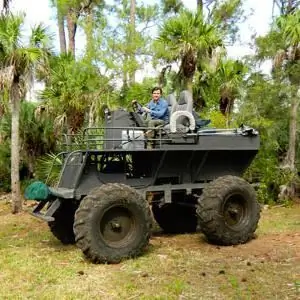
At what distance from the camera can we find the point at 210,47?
13859 millimetres

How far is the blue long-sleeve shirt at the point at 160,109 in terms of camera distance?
8.32m

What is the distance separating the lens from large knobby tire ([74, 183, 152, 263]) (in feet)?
21.2

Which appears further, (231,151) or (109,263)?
(231,151)

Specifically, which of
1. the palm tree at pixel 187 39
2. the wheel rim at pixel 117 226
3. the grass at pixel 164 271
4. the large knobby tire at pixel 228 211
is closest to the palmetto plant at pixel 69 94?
the palm tree at pixel 187 39

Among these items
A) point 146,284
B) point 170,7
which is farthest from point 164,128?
point 170,7

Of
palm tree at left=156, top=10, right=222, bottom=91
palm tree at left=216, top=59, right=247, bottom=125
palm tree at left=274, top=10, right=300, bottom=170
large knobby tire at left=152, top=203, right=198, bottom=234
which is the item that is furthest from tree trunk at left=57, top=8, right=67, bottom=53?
large knobby tire at left=152, top=203, right=198, bottom=234

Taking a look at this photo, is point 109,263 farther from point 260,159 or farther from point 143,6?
point 143,6

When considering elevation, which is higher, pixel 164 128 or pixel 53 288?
pixel 164 128

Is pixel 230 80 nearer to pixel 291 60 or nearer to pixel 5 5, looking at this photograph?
pixel 291 60

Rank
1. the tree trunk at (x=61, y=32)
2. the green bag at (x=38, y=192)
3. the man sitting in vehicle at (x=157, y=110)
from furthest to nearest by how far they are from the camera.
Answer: the tree trunk at (x=61, y=32), the man sitting in vehicle at (x=157, y=110), the green bag at (x=38, y=192)

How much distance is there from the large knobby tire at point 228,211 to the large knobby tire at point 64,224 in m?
2.11

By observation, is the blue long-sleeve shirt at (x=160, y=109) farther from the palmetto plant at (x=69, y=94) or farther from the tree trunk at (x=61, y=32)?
the tree trunk at (x=61, y=32)

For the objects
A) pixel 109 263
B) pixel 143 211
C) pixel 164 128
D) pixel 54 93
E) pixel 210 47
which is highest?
pixel 210 47

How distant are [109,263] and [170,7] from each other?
67.6 feet
